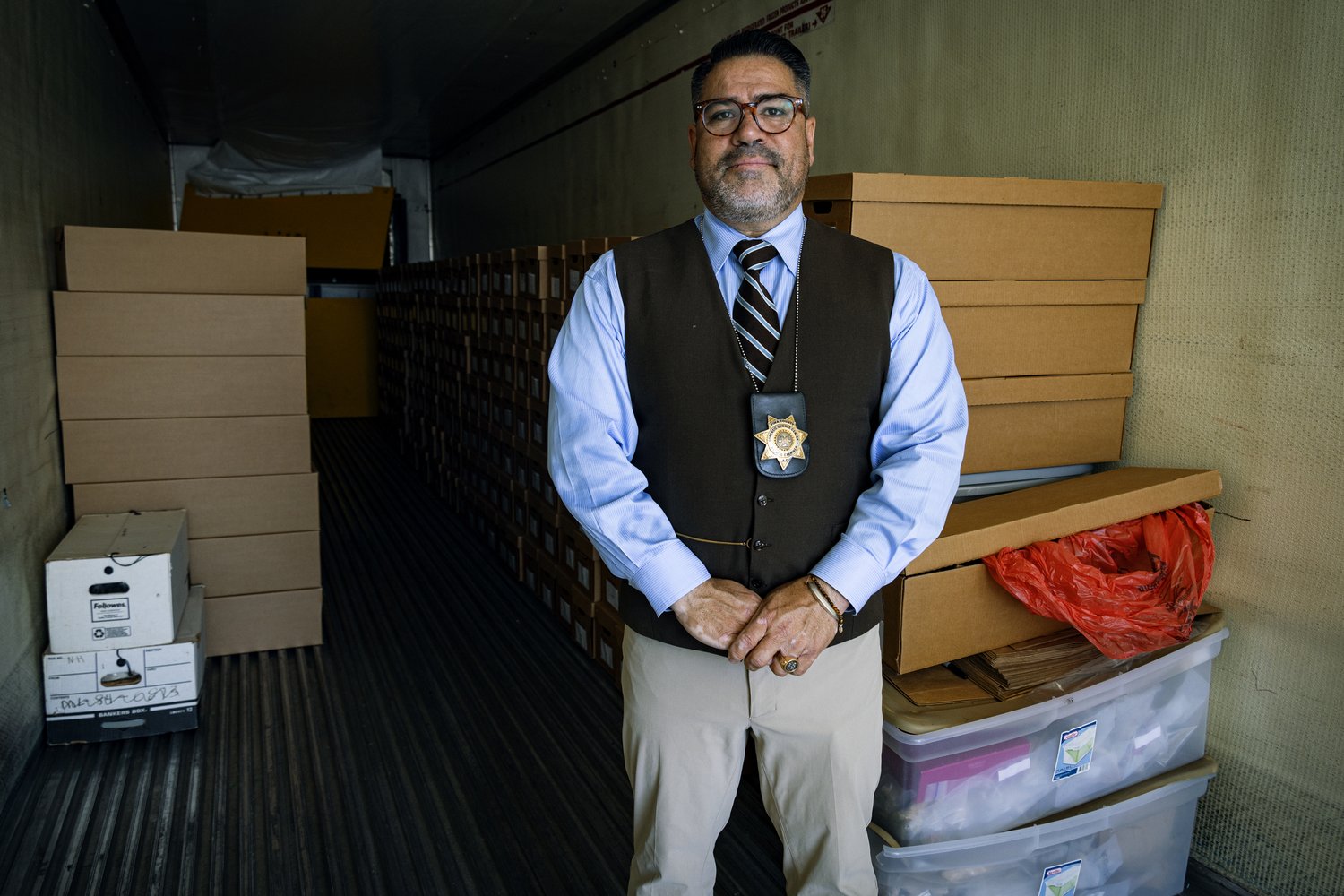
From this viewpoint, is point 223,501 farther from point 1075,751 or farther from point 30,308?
point 1075,751

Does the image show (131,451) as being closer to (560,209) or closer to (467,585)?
(467,585)

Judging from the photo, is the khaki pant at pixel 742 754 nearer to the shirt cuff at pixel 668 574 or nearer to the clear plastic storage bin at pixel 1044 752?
the shirt cuff at pixel 668 574

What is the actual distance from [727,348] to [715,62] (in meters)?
0.41

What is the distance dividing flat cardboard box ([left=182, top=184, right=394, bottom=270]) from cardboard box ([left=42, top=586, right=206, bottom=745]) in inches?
242

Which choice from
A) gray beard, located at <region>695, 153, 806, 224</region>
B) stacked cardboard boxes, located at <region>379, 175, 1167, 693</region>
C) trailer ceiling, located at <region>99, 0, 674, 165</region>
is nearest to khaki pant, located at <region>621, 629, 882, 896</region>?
stacked cardboard boxes, located at <region>379, 175, 1167, 693</region>

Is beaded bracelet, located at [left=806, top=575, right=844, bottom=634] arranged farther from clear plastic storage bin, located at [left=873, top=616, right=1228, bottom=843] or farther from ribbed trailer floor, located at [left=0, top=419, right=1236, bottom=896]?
ribbed trailer floor, located at [left=0, top=419, right=1236, bottom=896]

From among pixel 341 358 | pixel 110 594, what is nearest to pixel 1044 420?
pixel 110 594

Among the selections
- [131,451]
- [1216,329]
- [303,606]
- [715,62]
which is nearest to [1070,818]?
[1216,329]

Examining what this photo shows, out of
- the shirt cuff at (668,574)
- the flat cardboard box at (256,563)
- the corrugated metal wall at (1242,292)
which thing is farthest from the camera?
the flat cardboard box at (256,563)

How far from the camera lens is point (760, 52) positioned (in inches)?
50.7

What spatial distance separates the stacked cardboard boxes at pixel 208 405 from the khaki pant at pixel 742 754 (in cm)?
208

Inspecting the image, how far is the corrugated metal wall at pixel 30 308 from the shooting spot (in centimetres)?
227

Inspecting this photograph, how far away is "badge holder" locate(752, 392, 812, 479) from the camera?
1.24 m

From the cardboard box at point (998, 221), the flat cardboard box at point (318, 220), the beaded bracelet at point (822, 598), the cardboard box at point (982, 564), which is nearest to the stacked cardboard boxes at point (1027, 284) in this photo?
the cardboard box at point (998, 221)
